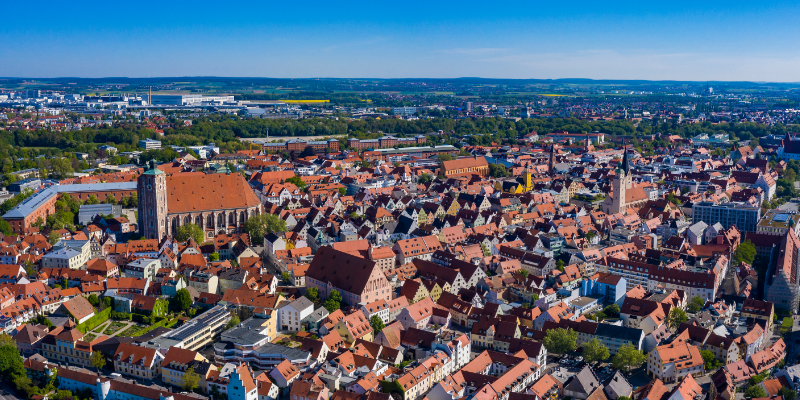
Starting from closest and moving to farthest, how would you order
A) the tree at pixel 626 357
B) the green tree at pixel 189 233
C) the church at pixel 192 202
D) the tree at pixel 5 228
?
the tree at pixel 626 357
the church at pixel 192 202
the green tree at pixel 189 233
the tree at pixel 5 228

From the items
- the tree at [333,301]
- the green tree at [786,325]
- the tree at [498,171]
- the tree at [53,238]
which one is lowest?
the green tree at [786,325]

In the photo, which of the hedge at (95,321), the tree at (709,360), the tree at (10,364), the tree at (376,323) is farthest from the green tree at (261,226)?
the tree at (709,360)

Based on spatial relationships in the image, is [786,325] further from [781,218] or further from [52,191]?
[52,191]

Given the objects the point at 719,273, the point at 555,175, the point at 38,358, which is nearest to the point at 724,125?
the point at 555,175

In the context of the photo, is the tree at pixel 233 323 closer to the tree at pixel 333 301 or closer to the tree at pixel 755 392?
the tree at pixel 333 301

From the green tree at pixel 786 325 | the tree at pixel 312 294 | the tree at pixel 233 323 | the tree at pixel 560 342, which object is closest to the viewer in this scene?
the tree at pixel 560 342

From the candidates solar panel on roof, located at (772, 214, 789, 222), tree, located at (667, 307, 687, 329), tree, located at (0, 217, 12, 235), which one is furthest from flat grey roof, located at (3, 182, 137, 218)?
solar panel on roof, located at (772, 214, 789, 222)

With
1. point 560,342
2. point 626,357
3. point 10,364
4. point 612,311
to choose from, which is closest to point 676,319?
point 612,311
